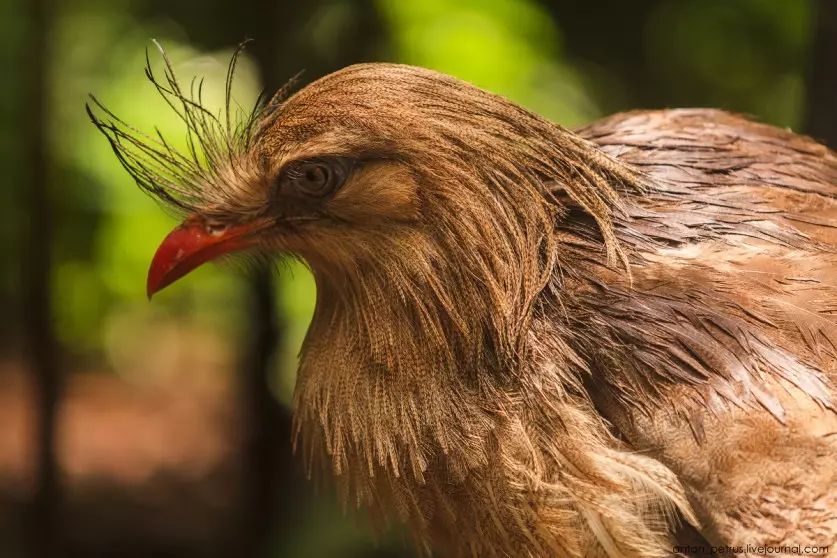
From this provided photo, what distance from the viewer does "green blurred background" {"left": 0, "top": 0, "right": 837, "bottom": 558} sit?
318 centimetres

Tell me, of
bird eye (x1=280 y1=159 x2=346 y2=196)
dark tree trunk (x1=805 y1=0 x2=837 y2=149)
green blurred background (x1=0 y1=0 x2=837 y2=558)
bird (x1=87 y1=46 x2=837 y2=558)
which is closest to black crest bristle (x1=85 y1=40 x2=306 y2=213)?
bird (x1=87 y1=46 x2=837 y2=558)

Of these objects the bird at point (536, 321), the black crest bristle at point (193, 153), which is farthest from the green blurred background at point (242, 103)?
the bird at point (536, 321)

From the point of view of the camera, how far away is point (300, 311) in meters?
3.53

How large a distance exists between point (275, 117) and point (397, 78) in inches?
9.6

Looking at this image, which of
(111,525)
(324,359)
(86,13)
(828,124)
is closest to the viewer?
(324,359)

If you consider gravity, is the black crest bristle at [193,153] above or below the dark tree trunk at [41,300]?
below

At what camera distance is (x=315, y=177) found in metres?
Answer: 1.49

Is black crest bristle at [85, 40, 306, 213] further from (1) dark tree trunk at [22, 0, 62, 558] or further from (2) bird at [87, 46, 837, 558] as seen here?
(1) dark tree trunk at [22, 0, 62, 558]

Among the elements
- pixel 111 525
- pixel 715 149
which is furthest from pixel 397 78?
pixel 111 525

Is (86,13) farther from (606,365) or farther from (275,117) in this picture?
(606,365)

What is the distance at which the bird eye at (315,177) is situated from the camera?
4.83 ft

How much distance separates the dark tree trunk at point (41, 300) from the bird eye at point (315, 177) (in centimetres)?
198

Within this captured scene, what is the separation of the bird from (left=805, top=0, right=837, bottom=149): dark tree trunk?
767 mm

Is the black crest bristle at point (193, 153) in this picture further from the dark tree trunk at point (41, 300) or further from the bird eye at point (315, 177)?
the dark tree trunk at point (41, 300)
